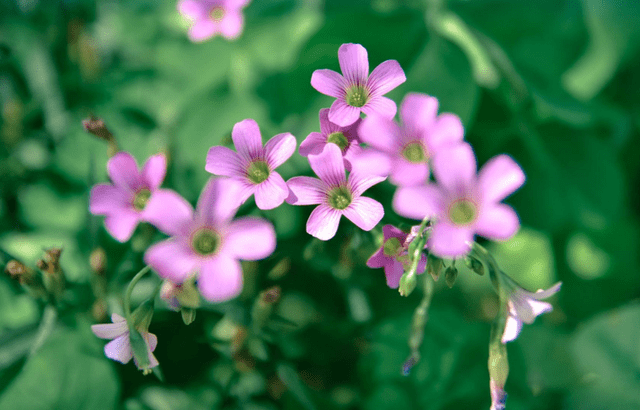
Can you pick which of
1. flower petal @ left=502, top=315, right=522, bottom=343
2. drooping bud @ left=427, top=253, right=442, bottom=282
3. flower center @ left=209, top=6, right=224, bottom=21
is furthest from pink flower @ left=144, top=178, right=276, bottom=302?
flower center @ left=209, top=6, right=224, bottom=21

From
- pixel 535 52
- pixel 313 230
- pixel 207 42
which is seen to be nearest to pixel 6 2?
pixel 207 42

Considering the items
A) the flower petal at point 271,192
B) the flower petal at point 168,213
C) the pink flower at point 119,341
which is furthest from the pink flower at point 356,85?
the pink flower at point 119,341

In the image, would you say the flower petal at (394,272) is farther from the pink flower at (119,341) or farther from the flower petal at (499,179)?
the pink flower at (119,341)

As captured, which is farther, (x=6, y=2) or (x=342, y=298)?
(x=6, y=2)

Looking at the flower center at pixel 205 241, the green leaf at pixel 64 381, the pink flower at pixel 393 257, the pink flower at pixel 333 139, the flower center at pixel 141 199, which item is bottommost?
the green leaf at pixel 64 381

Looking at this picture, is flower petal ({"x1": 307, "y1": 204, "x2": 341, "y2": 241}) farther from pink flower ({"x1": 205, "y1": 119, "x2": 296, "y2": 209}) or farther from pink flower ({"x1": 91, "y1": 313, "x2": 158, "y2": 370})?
pink flower ({"x1": 91, "y1": 313, "x2": 158, "y2": 370})

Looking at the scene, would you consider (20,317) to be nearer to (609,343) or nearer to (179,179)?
(179,179)
